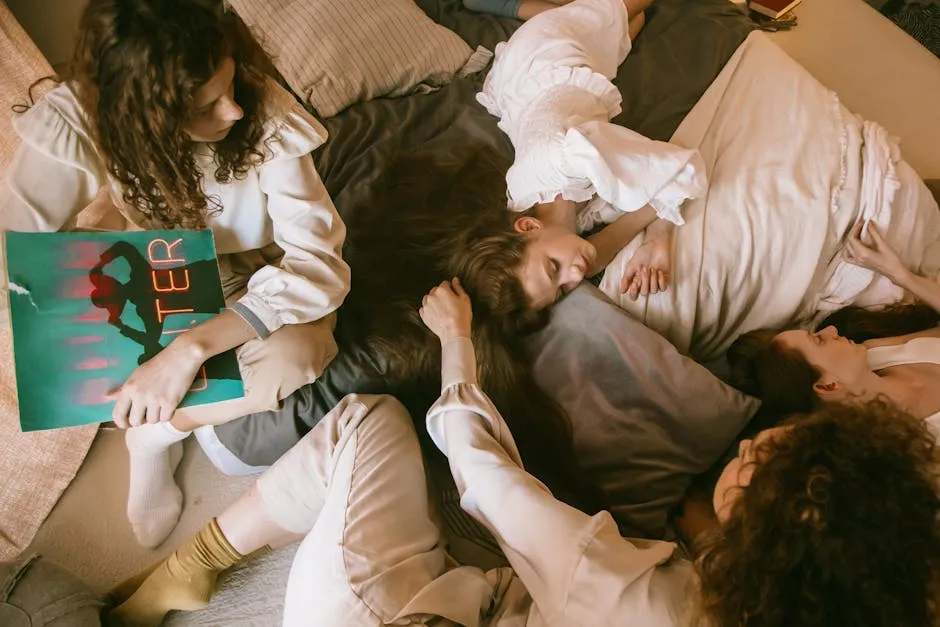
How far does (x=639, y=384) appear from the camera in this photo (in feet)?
3.39

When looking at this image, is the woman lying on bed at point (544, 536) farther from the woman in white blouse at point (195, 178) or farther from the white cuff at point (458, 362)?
the woman in white blouse at point (195, 178)

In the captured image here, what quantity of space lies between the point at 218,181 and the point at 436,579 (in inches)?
23.2

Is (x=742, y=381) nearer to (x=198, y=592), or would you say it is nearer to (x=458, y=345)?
(x=458, y=345)

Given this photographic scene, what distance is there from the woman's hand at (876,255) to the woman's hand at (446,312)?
70cm

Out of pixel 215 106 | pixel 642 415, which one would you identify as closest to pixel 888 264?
pixel 642 415

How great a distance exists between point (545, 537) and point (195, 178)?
62 cm

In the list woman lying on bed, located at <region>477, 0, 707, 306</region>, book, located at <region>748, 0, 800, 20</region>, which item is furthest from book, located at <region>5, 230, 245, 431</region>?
book, located at <region>748, 0, 800, 20</region>

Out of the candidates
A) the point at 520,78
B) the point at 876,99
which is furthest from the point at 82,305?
the point at 876,99

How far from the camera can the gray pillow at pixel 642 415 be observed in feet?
3.33

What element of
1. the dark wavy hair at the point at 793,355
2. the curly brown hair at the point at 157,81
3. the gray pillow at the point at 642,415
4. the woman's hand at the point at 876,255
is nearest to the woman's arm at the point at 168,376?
the curly brown hair at the point at 157,81

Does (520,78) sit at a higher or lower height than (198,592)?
higher

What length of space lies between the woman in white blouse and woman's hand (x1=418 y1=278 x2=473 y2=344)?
0.16 metres

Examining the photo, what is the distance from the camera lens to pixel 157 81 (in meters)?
0.68

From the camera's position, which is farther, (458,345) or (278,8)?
(278,8)
